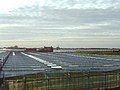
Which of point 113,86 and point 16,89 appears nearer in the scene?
point 16,89

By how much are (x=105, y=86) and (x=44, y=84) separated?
5699 millimetres

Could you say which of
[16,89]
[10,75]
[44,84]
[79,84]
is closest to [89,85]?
[79,84]

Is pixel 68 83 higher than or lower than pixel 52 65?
higher

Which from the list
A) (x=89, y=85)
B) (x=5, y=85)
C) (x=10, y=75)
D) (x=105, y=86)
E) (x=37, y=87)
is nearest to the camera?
(x=5, y=85)

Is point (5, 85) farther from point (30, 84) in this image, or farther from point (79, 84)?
point (79, 84)

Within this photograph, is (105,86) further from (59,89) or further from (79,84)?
(59,89)

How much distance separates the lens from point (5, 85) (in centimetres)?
1784

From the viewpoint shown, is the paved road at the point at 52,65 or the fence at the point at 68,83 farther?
the paved road at the point at 52,65

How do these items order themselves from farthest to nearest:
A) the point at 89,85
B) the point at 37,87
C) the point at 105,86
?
the point at 105,86, the point at 89,85, the point at 37,87

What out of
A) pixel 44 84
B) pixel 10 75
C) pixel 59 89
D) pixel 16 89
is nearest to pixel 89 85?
pixel 59 89

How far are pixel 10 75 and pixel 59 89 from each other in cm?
1012

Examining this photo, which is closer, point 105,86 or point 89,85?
point 89,85

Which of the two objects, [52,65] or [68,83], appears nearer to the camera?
[68,83]

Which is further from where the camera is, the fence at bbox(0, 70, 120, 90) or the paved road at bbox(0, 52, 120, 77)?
the paved road at bbox(0, 52, 120, 77)
